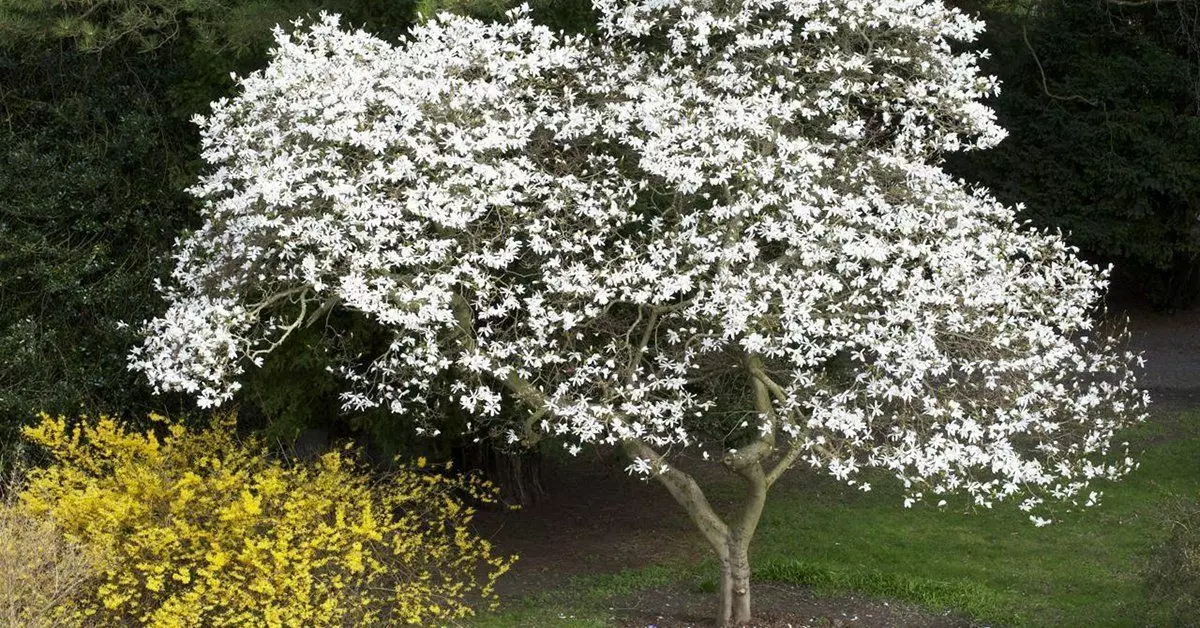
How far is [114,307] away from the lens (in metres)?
11.1

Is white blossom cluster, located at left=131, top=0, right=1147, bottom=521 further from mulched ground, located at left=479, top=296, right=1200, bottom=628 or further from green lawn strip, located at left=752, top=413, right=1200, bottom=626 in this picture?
green lawn strip, located at left=752, top=413, right=1200, bottom=626

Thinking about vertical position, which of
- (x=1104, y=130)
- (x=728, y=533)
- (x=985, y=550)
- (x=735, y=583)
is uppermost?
(x=1104, y=130)

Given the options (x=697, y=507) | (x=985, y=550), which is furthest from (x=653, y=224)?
(x=985, y=550)

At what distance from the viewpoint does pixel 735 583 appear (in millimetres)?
8078

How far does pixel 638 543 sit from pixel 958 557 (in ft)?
8.87

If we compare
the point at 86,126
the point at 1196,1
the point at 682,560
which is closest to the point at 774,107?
the point at 682,560

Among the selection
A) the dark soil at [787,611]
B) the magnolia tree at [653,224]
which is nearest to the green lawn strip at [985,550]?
the dark soil at [787,611]

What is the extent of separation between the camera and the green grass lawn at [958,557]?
8578 millimetres

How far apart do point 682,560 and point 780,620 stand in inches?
89.8

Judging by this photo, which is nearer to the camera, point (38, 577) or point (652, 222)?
point (38, 577)

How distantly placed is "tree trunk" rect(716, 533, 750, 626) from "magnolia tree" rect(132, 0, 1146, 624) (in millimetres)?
557

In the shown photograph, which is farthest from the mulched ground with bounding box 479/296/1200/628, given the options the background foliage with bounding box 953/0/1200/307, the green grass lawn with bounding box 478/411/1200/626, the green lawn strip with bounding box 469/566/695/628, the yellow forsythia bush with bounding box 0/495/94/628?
the yellow forsythia bush with bounding box 0/495/94/628

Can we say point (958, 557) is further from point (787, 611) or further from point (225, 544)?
point (225, 544)

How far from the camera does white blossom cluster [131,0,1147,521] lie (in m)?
6.67
